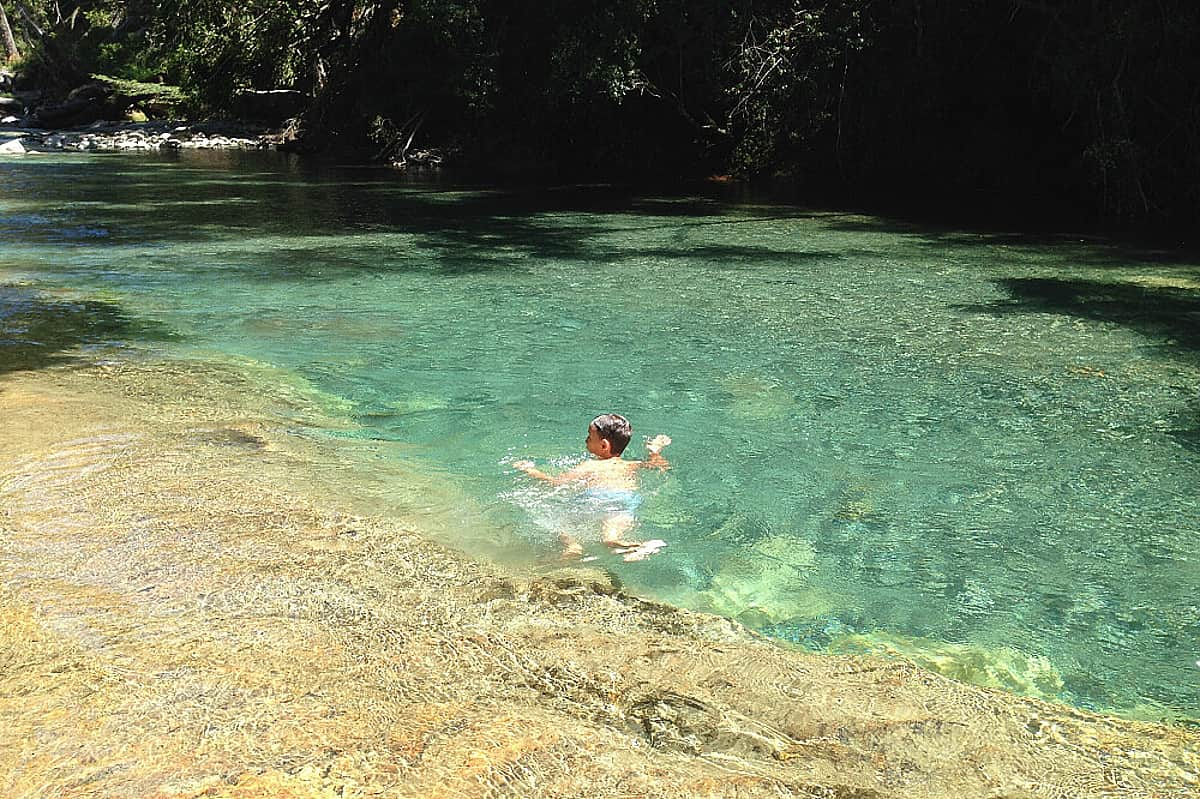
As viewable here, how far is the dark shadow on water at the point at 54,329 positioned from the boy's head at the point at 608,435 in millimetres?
5053

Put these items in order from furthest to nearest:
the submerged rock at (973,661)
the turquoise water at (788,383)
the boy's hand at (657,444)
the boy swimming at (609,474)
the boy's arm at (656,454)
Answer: the boy's hand at (657,444)
the boy's arm at (656,454)
the boy swimming at (609,474)
the turquoise water at (788,383)
the submerged rock at (973,661)

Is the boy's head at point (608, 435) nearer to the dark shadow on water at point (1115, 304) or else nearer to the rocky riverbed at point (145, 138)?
the dark shadow on water at point (1115, 304)

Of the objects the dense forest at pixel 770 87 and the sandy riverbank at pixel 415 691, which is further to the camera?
the dense forest at pixel 770 87

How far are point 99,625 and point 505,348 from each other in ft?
19.1

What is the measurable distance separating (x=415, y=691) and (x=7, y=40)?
66690mm

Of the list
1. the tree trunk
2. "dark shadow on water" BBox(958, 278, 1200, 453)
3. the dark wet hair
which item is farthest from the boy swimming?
the tree trunk

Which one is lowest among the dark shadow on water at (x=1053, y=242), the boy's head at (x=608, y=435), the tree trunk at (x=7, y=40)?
the boy's head at (x=608, y=435)

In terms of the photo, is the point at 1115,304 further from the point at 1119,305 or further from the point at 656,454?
the point at 656,454

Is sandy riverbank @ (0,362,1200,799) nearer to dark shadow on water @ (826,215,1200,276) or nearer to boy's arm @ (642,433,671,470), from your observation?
boy's arm @ (642,433,671,470)

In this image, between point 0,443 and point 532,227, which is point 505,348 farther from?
point 532,227

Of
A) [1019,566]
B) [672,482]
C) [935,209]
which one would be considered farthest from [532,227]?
[1019,566]

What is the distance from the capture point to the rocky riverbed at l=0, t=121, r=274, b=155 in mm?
35219

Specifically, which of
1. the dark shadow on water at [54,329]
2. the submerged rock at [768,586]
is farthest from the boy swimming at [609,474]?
the dark shadow on water at [54,329]

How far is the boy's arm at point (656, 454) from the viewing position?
6940 mm
